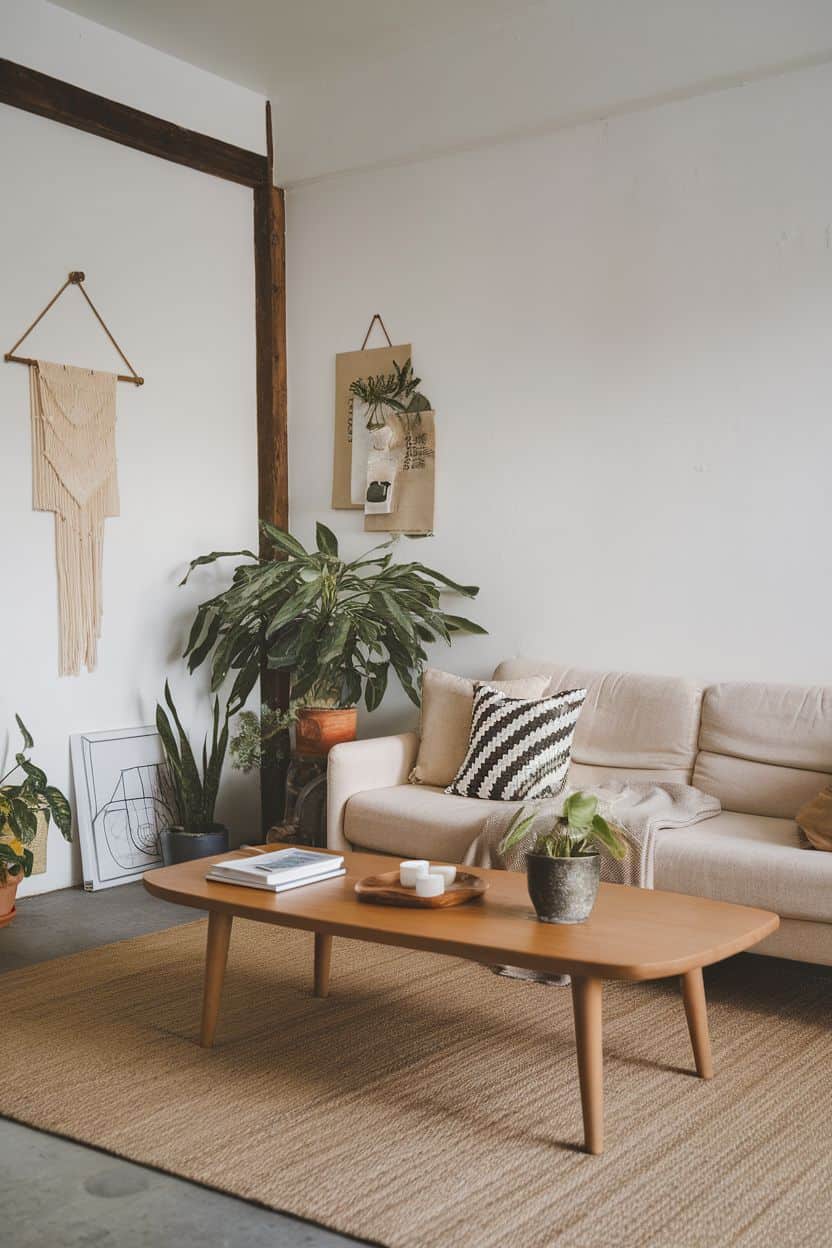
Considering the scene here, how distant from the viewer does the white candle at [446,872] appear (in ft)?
8.91

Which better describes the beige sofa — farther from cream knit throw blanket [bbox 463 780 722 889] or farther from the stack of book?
the stack of book

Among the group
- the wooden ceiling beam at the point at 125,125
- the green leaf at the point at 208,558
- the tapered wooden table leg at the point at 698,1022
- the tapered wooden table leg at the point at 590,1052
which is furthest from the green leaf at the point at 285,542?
the tapered wooden table leg at the point at 590,1052

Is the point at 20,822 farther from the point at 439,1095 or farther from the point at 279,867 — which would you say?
the point at 439,1095

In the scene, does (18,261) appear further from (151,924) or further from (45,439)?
(151,924)

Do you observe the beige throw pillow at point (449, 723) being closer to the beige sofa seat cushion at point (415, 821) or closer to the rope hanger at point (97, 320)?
the beige sofa seat cushion at point (415, 821)

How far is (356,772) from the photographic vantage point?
4.02 metres

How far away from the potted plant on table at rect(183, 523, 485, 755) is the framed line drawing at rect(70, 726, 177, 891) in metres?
0.38

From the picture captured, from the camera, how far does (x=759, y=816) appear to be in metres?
3.61

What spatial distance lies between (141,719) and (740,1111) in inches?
112

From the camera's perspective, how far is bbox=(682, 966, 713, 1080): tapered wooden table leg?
2564mm

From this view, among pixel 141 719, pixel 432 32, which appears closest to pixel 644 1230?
pixel 141 719

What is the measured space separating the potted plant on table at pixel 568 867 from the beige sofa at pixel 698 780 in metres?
0.74

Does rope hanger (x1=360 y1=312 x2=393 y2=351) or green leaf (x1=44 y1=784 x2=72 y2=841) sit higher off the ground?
rope hanger (x1=360 y1=312 x2=393 y2=351)

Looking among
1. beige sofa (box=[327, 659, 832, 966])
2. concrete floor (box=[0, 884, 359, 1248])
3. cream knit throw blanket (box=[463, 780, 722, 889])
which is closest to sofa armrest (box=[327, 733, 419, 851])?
beige sofa (box=[327, 659, 832, 966])
